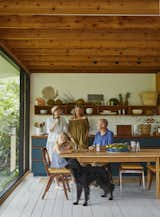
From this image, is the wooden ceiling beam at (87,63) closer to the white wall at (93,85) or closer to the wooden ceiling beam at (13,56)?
the wooden ceiling beam at (13,56)

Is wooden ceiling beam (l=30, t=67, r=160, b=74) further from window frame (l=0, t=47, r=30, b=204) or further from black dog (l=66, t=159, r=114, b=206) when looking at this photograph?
black dog (l=66, t=159, r=114, b=206)

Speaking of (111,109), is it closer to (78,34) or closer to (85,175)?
(78,34)

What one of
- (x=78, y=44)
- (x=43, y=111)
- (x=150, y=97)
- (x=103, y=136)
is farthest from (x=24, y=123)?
(x=150, y=97)

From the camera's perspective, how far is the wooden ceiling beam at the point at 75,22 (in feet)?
12.7

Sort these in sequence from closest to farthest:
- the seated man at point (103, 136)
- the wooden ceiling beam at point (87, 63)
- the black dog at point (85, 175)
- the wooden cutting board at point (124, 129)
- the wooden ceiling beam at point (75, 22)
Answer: the wooden ceiling beam at point (75, 22) < the black dog at point (85, 175) < the seated man at point (103, 136) < the wooden ceiling beam at point (87, 63) < the wooden cutting board at point (124, 129)

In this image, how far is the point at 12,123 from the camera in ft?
18.2

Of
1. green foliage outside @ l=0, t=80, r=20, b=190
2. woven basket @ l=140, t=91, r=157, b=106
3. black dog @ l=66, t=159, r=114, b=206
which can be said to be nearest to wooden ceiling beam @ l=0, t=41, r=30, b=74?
green foliage outside @ l=0, t=80, r=20, b=190

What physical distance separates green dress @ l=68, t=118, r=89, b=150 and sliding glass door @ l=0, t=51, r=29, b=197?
1146 mm

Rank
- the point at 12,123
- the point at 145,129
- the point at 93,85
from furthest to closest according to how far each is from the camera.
Answer: the point at 93,85
the point at 145,129
the point at 12,123

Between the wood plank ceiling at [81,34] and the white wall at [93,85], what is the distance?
1.66 feet

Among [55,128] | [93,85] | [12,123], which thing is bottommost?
[55,128]

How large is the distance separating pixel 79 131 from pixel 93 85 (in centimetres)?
158

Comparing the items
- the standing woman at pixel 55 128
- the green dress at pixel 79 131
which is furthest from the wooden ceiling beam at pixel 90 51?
the green dress at pixel 79 131

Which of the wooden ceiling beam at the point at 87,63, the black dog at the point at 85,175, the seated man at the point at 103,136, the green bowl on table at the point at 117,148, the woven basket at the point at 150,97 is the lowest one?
the black dog at the point at 85,175
